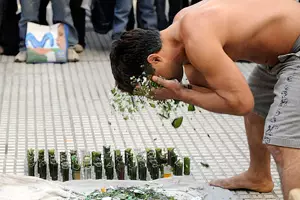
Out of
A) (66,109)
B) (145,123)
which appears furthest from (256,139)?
(66,109)

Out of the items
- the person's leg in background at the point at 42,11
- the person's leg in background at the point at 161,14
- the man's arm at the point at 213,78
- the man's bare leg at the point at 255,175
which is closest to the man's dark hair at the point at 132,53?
the man's arm at the point at 213,78

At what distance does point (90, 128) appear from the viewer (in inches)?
181

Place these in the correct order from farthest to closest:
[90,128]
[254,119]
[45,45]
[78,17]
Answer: [78,17], [45,45], [90,128], [254,119]

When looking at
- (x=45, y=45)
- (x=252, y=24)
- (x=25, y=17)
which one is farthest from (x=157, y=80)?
(x=25, y=17)

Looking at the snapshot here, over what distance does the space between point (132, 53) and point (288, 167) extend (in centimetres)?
85

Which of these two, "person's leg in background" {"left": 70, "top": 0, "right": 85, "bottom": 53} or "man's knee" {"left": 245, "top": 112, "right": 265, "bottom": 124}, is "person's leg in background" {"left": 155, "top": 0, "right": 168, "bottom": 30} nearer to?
"person's leg in background" {"left": 70, "top": 0, "right": 85, "bottom": 53}

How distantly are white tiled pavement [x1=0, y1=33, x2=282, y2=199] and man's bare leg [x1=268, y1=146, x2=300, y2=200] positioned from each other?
0.77 metres

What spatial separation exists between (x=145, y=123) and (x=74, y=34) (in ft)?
7.12

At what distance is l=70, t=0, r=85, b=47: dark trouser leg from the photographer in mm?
6719

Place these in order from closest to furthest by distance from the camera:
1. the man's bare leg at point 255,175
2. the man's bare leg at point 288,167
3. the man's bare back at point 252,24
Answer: the man's bare leg at point 288,167, the man's bare back at point 252,24, the man's bare leg at point 255,175

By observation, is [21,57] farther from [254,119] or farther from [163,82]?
[163,82]

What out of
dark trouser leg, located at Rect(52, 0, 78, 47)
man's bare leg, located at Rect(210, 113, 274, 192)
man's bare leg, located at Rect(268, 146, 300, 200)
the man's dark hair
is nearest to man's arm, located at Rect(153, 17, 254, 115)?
the man's dark hair

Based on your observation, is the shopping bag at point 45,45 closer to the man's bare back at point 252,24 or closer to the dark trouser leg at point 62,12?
the dark trouser leg at point 62,12

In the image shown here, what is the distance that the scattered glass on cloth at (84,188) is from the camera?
3377 millimetres
